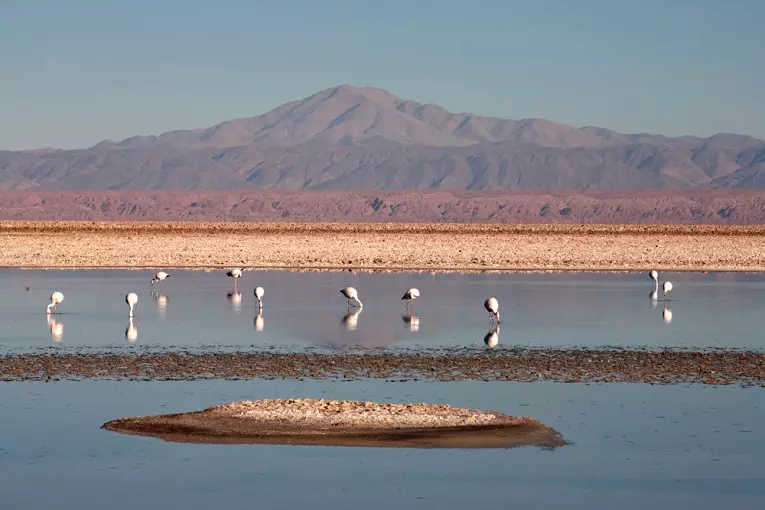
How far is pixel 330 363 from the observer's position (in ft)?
63.6

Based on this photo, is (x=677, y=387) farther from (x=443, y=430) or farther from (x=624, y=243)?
(x=624, y=243)

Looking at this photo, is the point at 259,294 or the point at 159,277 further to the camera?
the point at 159,277

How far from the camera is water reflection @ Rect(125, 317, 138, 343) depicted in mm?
22859

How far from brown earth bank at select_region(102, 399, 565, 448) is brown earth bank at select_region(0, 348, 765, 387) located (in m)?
3.32

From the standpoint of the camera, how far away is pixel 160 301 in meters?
31.4

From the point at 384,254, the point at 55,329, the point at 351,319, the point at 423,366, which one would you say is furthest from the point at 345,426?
the point at 384,254

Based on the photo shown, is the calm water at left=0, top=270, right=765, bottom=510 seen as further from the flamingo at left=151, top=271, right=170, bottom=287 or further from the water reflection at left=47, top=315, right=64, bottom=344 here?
the flamingo at left=151, top=271, right=170, bottom=287

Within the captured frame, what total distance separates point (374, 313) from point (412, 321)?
2.10 m

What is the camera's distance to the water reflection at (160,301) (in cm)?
2864

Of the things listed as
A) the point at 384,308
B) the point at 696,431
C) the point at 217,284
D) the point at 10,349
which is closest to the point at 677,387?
the point at 696,431

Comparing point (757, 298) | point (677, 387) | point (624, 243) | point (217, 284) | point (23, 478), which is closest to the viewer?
point (23, 478)

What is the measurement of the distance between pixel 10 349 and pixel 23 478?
9.70m

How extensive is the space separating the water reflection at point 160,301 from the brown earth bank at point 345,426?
13679 millimetres

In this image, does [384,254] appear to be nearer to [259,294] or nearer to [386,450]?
[259,294]
